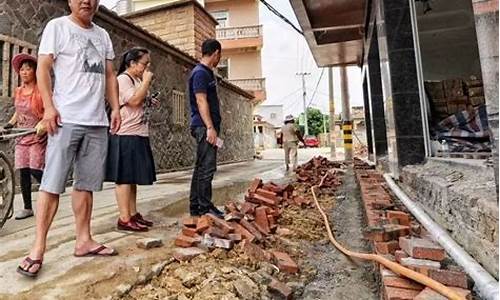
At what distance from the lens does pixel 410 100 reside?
140 inches

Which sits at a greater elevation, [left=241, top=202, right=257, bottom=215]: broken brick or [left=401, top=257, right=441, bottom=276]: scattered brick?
[left=241, top=202, right=257, bottom=215]: broken brick

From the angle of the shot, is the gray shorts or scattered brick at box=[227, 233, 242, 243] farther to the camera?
scattered brick at box=[227, 233, 242, 243]

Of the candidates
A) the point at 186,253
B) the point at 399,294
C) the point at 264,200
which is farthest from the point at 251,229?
the point at 399,294

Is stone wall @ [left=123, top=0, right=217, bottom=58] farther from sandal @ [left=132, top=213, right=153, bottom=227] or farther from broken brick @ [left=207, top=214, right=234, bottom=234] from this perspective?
broken brick @ [left=207, top=214, right=234, bottom=234]

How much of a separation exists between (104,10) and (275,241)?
5.68 metres

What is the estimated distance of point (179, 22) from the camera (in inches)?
475

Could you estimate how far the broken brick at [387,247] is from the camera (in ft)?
6.00

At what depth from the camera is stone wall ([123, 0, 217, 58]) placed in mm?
11844

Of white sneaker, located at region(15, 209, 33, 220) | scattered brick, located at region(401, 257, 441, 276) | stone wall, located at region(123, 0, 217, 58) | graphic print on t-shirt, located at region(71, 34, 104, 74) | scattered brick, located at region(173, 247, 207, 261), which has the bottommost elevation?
scattered brick, located at region(173, 247, 207, 261)

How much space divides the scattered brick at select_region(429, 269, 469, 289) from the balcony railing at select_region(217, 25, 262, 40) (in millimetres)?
20150

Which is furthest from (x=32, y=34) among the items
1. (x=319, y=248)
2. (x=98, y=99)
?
(x=319, y=248)

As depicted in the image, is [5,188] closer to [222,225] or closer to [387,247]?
[222,225]

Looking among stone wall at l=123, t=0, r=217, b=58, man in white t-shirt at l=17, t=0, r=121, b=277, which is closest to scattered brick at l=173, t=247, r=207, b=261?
man in white t-shirt at l=17, t=0, r=121, b=277

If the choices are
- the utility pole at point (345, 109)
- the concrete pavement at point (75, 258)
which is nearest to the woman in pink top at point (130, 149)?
the concrete pavement at point (75, 258)
